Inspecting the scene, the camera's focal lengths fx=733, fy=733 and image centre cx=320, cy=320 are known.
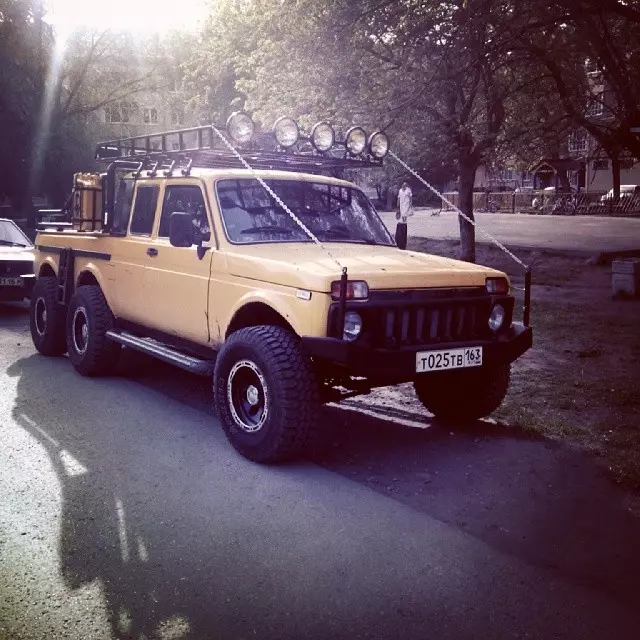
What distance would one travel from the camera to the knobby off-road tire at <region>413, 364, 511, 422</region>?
5.84 metres

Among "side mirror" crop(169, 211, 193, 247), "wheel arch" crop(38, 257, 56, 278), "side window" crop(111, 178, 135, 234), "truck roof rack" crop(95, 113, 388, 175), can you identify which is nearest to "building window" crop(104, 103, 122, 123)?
"wheel arch" crop(38, 257, 56, 278)

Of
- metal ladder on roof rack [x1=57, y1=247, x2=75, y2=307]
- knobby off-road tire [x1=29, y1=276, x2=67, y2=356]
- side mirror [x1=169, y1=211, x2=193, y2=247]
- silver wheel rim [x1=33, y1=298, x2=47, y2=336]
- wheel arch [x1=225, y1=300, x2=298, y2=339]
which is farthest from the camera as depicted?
silver wheel rim [x1=33, y1=298, x2=47, y2=336]

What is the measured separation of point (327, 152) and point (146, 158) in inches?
69.6

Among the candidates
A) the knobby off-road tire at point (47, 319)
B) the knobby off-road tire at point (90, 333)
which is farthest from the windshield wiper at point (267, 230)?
the knobby off-road tire at point (47, 319)

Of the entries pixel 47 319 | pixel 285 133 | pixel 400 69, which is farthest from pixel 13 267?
pixel 400 69

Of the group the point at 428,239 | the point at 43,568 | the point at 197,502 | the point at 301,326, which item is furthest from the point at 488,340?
the point at 428,239

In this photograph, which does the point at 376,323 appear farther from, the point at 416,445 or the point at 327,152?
the point at 327,152

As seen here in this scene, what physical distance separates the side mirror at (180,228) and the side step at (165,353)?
94 centimetres

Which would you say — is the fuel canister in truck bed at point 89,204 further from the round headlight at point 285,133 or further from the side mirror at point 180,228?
the round headlight at point 285,133

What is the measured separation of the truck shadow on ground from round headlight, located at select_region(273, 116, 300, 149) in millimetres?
2365

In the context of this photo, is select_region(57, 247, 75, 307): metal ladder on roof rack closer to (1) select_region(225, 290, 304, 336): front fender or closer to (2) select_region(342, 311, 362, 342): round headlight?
(1) select_region(225, 290, 304, 336): front fender

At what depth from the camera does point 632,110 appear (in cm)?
1273

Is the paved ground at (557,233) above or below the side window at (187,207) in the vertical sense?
above

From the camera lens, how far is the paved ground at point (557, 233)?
2264 cm
